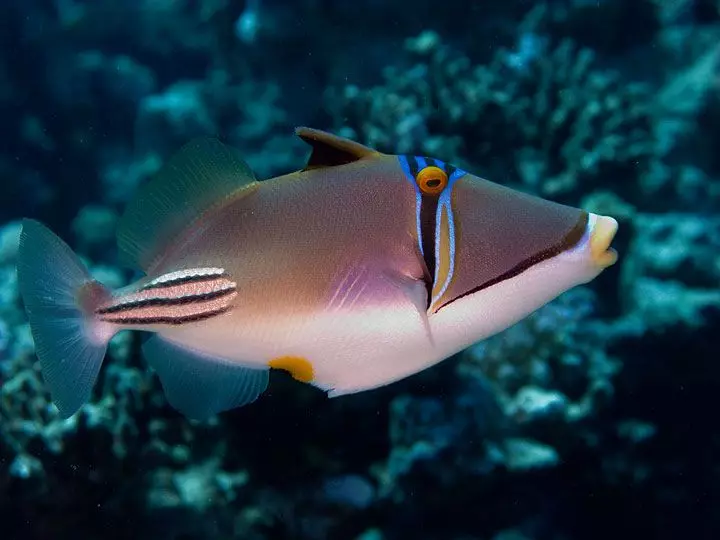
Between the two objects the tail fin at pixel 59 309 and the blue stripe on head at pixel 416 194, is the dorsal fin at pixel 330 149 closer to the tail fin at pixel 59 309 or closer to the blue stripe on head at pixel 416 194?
the blue stripe on head at pixel 416 194

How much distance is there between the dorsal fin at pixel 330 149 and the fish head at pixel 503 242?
0.49 ft

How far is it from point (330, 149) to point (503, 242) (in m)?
0.35

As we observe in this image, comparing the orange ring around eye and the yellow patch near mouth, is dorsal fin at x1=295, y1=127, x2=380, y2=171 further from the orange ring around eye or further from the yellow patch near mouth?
the yellow patch near mouth

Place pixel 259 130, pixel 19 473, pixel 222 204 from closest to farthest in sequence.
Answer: pixel 222 204 → pixel 19 473 → pixel 259 130

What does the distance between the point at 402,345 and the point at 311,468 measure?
198 cm

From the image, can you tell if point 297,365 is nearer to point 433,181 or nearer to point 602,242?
point 433,181

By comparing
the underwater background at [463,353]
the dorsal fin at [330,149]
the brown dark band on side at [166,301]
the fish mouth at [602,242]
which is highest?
the dorsal fin at [330,149]

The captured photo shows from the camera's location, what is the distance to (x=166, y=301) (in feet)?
3.60

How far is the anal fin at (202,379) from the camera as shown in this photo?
1.18 metres

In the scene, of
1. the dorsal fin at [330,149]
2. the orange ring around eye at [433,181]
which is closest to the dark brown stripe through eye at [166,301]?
the dorsal fin at [330,149]

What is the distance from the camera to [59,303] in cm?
116

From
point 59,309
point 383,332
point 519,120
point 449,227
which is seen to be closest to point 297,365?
point 383,332

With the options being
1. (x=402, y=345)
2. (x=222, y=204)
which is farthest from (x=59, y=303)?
(x=402, y=345)

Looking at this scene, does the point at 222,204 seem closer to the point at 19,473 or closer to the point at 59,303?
the point at 59,303
